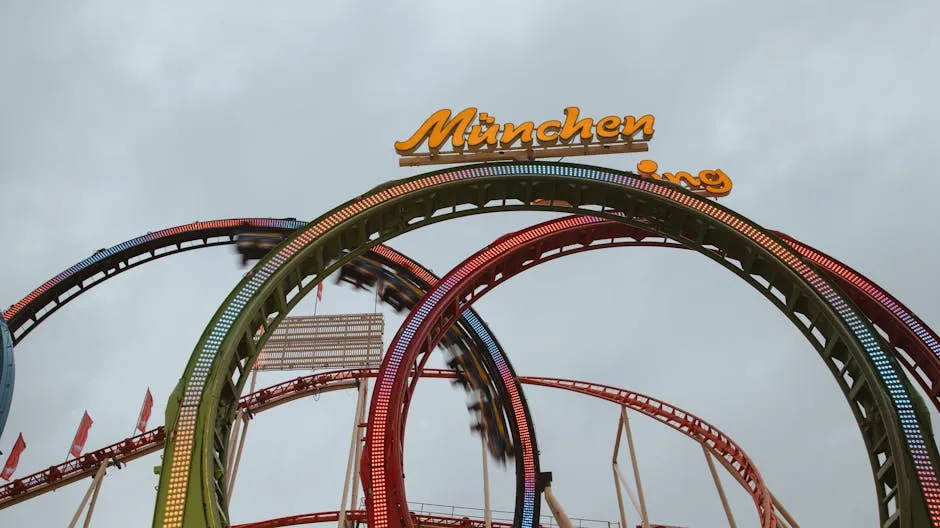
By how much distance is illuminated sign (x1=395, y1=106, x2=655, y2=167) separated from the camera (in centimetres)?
1814

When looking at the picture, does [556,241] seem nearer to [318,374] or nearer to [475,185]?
[475,185]

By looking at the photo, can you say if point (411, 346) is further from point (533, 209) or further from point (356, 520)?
point (356, 520)

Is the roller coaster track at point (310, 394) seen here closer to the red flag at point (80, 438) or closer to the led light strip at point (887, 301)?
the red flag at point (80, 438)

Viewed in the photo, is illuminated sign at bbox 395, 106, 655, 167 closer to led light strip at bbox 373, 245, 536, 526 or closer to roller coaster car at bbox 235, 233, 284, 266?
led light strip at bbox 373, 245, 536, 526

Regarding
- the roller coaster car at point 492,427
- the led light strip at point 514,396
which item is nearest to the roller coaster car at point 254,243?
the led light strip at point 514,396

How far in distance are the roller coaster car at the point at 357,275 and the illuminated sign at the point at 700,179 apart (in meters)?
10.5

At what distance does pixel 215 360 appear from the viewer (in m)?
12.3

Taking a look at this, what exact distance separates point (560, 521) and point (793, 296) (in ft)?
21.1

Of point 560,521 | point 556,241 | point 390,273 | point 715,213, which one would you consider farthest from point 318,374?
point 715,213

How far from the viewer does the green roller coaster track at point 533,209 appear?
11375 millimetres

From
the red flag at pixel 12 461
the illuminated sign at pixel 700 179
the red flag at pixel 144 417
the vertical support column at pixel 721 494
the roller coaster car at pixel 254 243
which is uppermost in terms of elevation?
the roller coaster car at pixel 254 243

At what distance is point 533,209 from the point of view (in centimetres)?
1666

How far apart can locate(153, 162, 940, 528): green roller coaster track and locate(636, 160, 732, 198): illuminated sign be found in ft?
7.48

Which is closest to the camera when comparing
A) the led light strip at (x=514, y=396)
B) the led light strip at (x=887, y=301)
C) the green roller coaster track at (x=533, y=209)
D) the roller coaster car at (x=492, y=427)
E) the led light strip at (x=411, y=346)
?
the green roller coaster track at (x=533, y=209)
